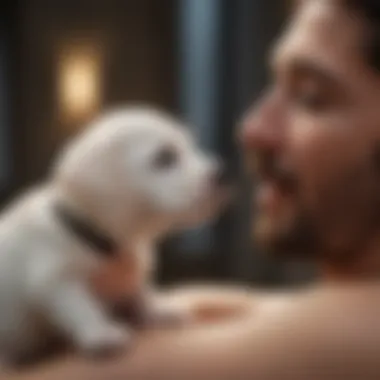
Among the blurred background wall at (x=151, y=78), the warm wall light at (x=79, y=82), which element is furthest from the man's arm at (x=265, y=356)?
the warm wall light at (x=79, y=82)

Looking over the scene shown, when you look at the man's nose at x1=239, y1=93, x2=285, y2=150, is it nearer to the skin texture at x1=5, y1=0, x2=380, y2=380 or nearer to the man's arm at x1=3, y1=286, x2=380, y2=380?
the skin texture at x1=5, y1=0, x2=380, y2=380

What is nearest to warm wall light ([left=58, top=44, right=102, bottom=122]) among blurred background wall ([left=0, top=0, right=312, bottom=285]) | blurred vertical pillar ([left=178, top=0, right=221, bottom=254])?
blurred background wall ([left=0, top=0, right=312, bottom=285])

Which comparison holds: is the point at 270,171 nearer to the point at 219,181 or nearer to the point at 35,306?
the point at 219,181

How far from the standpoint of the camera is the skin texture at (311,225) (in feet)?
2.77

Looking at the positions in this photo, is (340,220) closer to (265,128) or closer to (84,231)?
(265,128)

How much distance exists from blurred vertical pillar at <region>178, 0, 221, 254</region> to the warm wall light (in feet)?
0.51

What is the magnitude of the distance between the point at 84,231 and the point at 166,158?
0.09m

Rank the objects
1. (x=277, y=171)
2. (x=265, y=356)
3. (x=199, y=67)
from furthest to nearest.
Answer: (x=199, y=67), (x=277, y=171), (x=265, y=356)

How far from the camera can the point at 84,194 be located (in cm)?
90

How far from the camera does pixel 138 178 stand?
906 millimetres

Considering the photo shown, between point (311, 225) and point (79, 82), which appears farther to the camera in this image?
point (79, 82)

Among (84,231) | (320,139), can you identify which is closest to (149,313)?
(84,231)

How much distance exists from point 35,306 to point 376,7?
0.35 metres

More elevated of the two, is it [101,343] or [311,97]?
[311,97]
